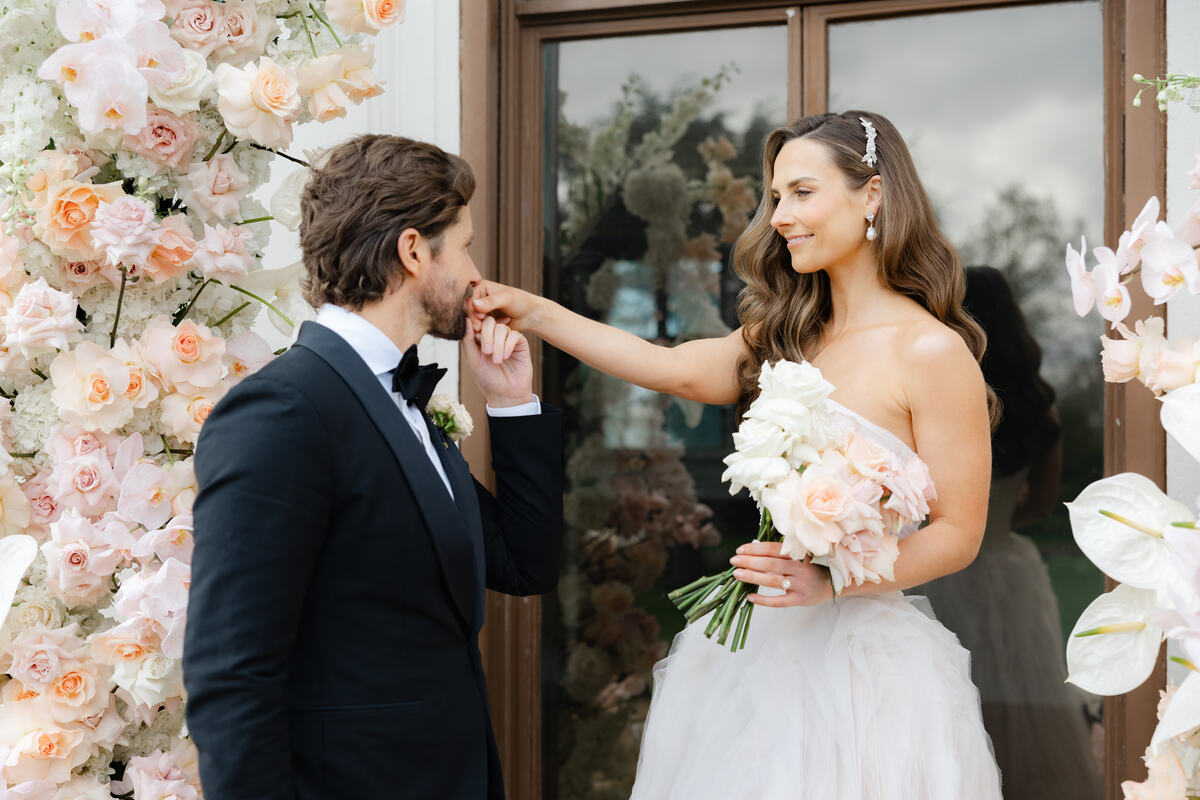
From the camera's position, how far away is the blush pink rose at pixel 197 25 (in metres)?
1.81

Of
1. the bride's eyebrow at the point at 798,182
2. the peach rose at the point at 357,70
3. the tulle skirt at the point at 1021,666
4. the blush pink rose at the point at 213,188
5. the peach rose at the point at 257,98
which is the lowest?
the tulle skirt at the point at 1021,666

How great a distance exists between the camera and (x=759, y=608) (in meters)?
2.16

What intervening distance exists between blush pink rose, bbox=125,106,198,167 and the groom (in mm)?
308

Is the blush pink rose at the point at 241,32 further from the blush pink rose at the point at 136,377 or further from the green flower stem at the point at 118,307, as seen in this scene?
the blush pink rose at the point at 136,377

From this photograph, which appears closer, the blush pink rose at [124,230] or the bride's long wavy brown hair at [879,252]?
the blush pink rose at [124,230]

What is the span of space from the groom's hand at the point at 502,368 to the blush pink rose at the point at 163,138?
63cm

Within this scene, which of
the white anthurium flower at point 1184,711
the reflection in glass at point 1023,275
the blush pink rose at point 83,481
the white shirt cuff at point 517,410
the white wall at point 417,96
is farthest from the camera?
the white wall at point 417,96

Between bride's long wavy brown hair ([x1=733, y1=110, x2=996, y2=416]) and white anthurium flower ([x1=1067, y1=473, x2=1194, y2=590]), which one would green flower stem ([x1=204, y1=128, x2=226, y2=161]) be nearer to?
bride's long wavy brown hair ([x1=733, y1=110, x2=996, y2=416])

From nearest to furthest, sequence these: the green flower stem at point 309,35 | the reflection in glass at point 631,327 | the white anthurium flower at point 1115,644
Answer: the white anthurium flower at point 1115,644
the green flower stem at point 309,35
the reflection in glass at point 631,327

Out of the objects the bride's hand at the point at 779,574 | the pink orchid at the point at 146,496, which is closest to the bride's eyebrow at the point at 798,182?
the bride's hand at the point at 779,574

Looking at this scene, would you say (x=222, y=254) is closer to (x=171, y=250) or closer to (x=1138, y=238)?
(x=171, y=250)

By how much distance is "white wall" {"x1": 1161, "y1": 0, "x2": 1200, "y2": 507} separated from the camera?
2393 mm

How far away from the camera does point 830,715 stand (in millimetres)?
1886

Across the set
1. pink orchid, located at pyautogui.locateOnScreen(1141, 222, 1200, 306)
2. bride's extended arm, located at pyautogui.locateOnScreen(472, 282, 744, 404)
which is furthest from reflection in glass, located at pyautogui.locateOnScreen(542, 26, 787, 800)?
pink orchid, located at pyautogui.locateOnScreen(1141, 222, 1200, 306)
